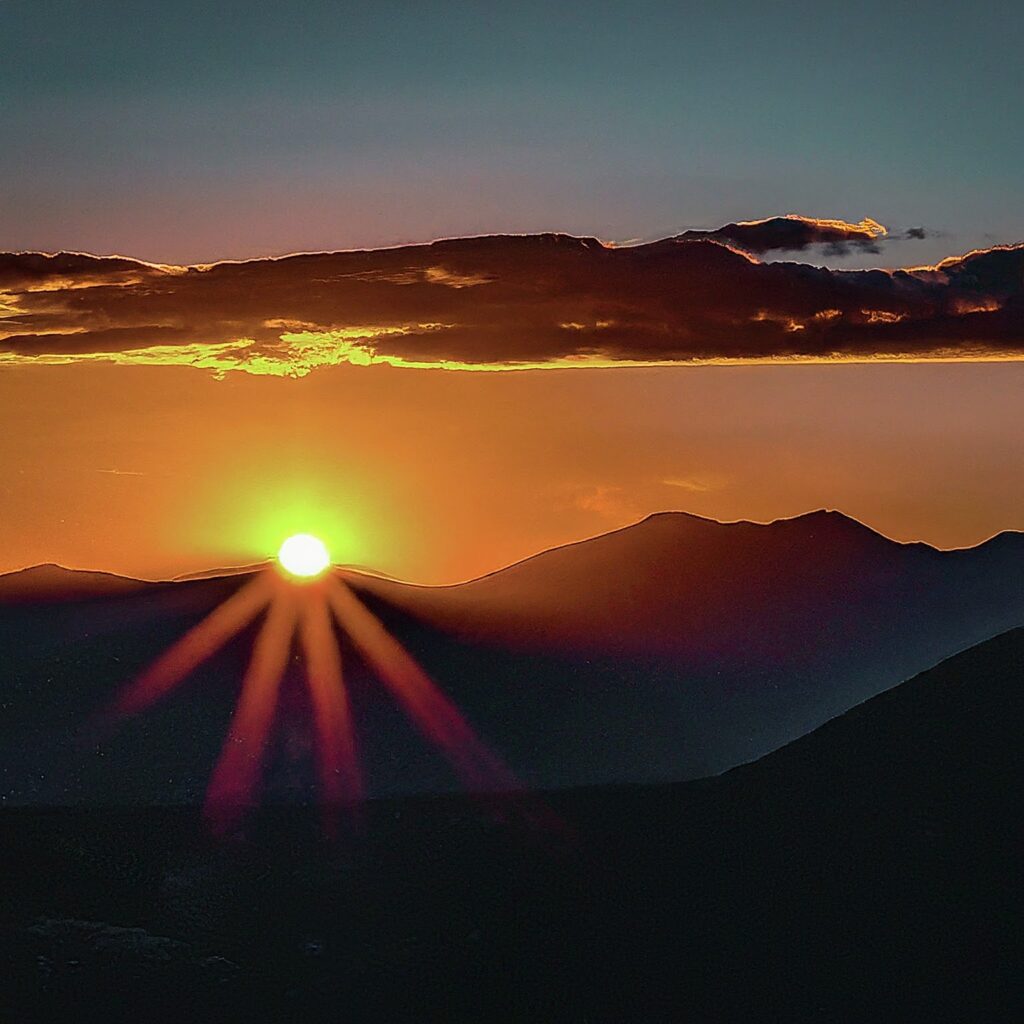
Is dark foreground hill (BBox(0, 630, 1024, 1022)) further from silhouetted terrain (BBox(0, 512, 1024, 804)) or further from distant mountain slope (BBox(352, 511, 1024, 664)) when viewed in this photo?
distant mountain slope (BBox(352, 511, 1024, 664))

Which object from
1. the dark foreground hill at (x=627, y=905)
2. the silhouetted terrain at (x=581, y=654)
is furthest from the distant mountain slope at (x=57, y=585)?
the dark foreground hill at (x=627, y=905)

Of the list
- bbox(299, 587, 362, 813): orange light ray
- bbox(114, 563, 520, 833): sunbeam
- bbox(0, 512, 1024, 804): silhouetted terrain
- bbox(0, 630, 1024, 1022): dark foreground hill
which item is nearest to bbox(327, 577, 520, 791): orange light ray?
bbox(114, 563, 520, 833): sunbeam

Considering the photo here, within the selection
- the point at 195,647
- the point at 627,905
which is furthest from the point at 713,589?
the point at 627,905

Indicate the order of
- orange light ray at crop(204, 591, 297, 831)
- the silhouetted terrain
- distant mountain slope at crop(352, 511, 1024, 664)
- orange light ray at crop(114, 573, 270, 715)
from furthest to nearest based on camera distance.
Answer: distant mountain slope at crop(352, 511, 1024, 664)
orange light ray at crop(114, 573, 270, 715)
the silhouetted terrain
orange light ray at crop(204, 591, 297, 831)

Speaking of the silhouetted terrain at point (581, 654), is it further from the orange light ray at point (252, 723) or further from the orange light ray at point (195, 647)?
the orange light ray at point (195, 647)

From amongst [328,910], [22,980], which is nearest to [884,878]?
[328,910]

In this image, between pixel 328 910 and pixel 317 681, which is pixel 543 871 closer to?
pixel 328 910

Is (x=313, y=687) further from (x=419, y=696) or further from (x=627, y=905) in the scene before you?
A: (x=627, y=905)
